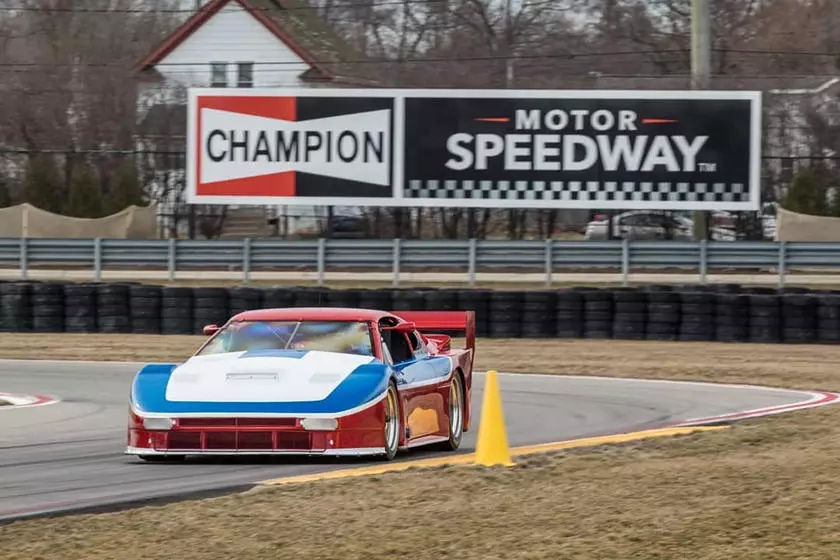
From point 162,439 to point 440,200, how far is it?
857 inches

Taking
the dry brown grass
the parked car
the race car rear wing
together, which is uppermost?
the parked car

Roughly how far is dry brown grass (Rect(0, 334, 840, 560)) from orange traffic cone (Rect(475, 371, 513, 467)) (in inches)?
5.9

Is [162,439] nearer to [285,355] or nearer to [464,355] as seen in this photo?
[285,355]

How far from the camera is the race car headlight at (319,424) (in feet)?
30.0

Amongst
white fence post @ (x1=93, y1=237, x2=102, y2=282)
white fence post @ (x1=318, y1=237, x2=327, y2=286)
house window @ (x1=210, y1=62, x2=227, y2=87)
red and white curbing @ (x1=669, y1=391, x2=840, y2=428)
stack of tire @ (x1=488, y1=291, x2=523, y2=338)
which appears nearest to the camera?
red and white curbing @ (x1=669, y1=391, x2=840, y2=428)

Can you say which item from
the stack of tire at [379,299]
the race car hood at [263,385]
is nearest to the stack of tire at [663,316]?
the stack of tire at [379,299]

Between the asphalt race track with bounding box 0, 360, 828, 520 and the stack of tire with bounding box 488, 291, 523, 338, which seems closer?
the asphalt race track with bounding box 0, 360, 828, 520

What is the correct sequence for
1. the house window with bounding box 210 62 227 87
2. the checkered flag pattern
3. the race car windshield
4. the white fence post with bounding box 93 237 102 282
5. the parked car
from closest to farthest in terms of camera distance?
1. the race car windshield
2. the white fence post with bounding box 93 237 102 282
3. the checkered flag pattern
4. the parked car
5. the house window with bounding box 210 62 227 87

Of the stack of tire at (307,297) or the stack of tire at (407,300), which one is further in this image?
the stack of tire at (407,300)

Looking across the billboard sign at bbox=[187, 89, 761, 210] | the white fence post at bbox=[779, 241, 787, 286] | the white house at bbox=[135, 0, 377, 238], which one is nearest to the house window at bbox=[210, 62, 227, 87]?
the white house at bbox=[135, 0, 377, 238]

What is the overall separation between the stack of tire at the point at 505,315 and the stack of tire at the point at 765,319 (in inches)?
127

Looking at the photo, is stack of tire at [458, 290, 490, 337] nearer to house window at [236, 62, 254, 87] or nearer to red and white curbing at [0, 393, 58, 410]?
red and white curbing at [0, 393, 58, 410]

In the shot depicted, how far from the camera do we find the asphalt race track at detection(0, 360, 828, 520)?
8.30m

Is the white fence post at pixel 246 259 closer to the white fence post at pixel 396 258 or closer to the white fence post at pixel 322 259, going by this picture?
the white fence post at pixel 322 259
